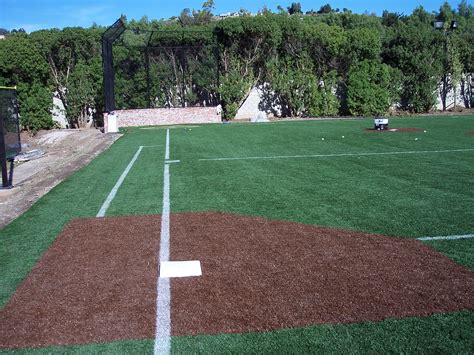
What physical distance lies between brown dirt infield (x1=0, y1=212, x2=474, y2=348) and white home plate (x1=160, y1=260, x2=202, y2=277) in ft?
0.29

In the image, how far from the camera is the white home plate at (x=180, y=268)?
4.47 metres

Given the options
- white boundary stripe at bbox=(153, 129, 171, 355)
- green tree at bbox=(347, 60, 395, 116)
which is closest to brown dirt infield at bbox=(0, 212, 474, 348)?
white boundary stripe at bbox=(153, 129, 171, 355)

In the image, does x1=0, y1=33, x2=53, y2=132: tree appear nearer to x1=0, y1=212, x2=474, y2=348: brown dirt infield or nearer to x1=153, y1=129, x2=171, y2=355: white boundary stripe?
x1=0, y1=212, x2=474, y2=348: brown dirt infield

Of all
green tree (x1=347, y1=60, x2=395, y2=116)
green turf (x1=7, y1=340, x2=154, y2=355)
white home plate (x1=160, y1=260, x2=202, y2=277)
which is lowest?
green turf (x1=7, y1=340, x2=154, y2=355)

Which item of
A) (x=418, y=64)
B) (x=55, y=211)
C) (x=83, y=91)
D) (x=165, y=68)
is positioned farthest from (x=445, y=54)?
(x=55, y=211)

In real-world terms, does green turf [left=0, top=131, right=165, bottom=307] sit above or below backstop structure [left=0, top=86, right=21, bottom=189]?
below

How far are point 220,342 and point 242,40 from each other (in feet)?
94.8

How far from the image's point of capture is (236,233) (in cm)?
574

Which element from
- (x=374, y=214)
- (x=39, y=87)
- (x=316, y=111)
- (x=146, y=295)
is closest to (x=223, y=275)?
(x=146, y=295)

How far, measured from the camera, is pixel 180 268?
4.62 meters

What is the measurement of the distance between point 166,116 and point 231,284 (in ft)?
79.5

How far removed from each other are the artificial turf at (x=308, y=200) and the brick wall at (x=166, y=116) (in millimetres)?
12822

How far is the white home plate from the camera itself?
447cm

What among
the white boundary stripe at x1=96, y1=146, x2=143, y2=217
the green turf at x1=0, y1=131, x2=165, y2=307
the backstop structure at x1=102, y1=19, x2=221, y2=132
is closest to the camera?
the green turf at x1=0, y1=131, x2=165, y2=307
